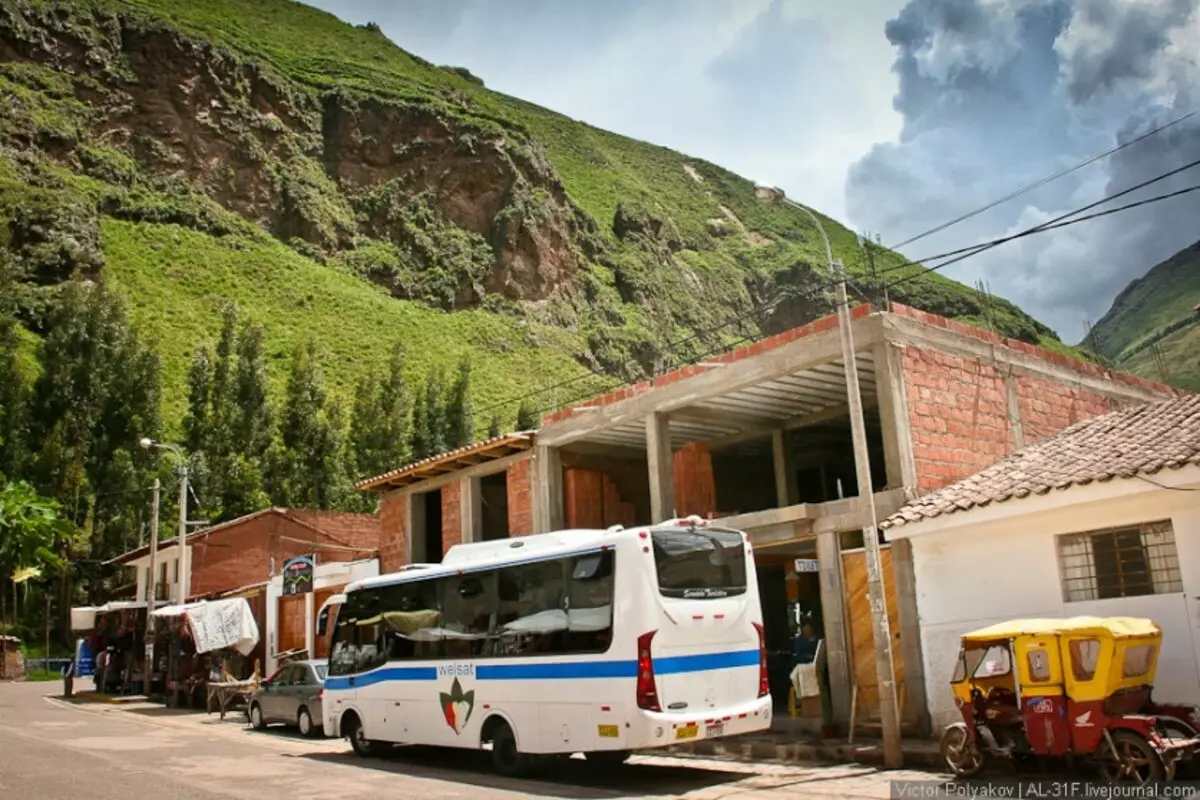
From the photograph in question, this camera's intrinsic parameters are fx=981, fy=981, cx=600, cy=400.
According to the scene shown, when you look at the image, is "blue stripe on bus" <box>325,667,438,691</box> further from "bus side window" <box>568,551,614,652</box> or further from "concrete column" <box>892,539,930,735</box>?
"concrete column" <box>892,539,930,735</box>

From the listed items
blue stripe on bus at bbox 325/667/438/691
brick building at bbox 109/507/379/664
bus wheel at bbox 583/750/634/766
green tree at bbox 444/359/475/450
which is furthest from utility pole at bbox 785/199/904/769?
green tree at bbox 444/359/475/450

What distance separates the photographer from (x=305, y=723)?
1883cm

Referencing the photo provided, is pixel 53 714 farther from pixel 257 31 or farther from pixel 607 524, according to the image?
pixel 257 31

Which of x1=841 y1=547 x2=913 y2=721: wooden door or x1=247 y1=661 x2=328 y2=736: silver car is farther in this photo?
x1=247 y1=661 x2=328 y2=736: silver car

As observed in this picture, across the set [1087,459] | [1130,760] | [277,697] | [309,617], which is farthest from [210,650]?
[1130,760]

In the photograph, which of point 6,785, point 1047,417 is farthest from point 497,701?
point 1047,417

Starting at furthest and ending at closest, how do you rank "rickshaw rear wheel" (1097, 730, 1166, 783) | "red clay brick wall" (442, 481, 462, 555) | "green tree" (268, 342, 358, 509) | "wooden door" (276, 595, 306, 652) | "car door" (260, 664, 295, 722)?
"green tree" (268, 342, 358, 509) → "wooden door" (276, 595, 306, 652) → "red clay brick wall" (442, 481, 462, 555) → "car door" (260, 664, 295, 722) → "rickshaw rear wheel" (1097, 730, 1166, 783)

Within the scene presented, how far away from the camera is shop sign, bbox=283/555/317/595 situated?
2745 cm

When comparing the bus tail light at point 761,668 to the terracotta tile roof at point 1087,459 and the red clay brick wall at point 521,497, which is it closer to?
the terracotta tile roof at point 1087,459

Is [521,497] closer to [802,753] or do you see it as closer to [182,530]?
[802,753]

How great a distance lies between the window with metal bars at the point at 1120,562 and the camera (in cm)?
1144

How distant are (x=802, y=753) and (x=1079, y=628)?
479 cm

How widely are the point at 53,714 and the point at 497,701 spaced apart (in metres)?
16.8

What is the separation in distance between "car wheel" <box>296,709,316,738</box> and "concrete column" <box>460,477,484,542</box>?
5.43 m
